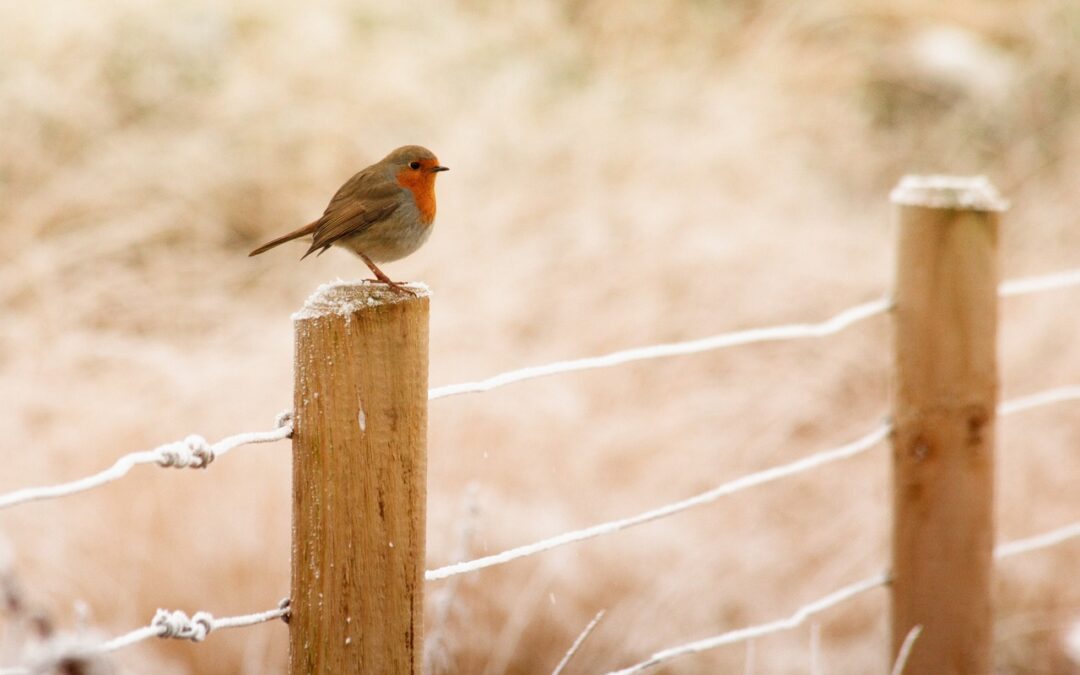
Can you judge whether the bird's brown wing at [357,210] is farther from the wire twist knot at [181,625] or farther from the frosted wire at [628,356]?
the wire twist knot at [181,625]

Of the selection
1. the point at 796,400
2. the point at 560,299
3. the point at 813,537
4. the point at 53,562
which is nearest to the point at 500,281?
the point at 560,299

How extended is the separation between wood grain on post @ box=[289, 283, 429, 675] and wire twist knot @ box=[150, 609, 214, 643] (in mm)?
113

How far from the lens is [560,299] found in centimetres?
382

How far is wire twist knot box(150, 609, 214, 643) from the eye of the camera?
4.00 feet

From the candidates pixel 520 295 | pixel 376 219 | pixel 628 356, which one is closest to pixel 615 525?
pixel 628 356

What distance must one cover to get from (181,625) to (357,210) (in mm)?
779

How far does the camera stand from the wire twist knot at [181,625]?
122 centimetres

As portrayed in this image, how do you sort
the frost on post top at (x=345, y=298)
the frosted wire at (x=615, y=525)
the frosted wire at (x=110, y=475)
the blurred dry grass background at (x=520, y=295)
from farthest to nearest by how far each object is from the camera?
1. the blurred dry grass background at (x=520, y=295)
2. the frosted wire at (x=615, y=525)
3. the frost on post top at (x=345, y=298)
4. the frosted wire at (x=110, y=475)

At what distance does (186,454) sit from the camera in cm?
122

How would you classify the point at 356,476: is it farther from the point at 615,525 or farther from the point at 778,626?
the point at 778,626

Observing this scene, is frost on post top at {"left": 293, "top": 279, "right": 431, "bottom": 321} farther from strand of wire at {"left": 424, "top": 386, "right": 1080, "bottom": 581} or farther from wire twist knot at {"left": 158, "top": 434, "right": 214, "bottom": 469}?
strand of wire at {"left": 424, "top": 386, "right": 1080, "bottom": 581}

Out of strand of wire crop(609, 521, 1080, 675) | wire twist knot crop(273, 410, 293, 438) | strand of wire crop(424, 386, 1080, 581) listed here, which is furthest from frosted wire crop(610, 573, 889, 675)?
wire twist knot crop(273, 410, 293, 438)

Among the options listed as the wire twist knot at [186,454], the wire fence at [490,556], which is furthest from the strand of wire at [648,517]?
the wire twist knot at [186,454]

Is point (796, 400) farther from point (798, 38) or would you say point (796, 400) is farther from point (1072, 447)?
point (798, 38)
